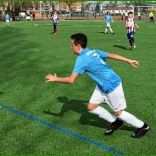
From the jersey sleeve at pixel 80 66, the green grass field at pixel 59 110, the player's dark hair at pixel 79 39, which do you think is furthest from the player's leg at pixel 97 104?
the player's dark hair at pixel 79 39

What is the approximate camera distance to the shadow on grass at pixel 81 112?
1005 centimetres

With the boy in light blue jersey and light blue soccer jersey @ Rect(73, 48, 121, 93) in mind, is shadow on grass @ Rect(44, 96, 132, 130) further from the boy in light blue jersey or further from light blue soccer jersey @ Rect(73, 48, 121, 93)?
light blue soccer jersey @ Rect(73, 48, 121, 93)

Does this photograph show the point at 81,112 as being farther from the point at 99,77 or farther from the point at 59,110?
the point at 99,77

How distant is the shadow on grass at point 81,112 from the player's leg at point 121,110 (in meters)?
0.68

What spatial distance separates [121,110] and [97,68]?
878 mm

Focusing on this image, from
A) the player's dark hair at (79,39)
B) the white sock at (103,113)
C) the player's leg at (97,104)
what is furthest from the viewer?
the white sock at (103,113)

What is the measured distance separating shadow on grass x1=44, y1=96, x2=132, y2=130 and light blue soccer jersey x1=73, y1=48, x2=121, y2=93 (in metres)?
1.28

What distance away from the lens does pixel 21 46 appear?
27.3m

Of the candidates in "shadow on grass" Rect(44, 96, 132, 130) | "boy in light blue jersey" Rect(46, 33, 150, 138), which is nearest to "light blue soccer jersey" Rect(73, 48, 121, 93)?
"boy in light blue jersey" Rect(46, 33, 150, 138)

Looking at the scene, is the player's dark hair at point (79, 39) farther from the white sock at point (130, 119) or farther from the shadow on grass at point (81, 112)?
the shadow on grass at point (81, 112)

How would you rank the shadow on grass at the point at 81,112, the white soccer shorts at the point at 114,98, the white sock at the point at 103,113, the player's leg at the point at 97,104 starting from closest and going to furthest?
the white soccer shorts at the point at 114,98
the player's leg at the point at 97,104
the white sock at the point at 103,113
the shadow on grass at the point at 81,112

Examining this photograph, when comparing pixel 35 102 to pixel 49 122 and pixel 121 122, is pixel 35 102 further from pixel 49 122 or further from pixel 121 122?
pixel 121 122

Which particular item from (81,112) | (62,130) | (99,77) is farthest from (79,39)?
(81,112)

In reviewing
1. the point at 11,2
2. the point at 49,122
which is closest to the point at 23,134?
the point at 49,122
